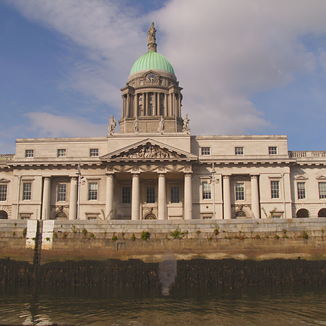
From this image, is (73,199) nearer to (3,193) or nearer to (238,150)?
(3,193)

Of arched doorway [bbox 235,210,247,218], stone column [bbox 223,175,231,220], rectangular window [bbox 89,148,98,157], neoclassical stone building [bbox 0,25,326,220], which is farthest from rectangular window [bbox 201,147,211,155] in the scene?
rectangular window [bbox 89,148,98,157]

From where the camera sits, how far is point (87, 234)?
30.2 metres

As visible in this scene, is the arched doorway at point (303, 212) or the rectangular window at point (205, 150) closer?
the arched doorway at point (303, 212)

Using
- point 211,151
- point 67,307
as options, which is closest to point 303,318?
point 67,307

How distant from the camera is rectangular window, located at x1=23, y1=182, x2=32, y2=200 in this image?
167 feet

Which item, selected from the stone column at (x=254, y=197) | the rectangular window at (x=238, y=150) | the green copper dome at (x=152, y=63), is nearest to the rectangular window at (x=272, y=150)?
the rectangular window at (x=238, y=150)

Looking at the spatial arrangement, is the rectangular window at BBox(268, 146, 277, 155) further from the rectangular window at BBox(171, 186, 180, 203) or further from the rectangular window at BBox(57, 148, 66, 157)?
the rectangular window at BBox(57, 148, 66, 157)

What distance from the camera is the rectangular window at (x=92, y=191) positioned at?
50656mm

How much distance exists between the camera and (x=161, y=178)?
48188 mm

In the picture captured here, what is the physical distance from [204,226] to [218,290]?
6447 mm

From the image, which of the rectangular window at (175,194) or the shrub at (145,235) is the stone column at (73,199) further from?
the shrub at (145,235)

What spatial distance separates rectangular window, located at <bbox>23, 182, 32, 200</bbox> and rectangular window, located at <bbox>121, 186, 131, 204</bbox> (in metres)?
11.2

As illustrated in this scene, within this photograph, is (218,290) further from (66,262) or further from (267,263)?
(66,262)

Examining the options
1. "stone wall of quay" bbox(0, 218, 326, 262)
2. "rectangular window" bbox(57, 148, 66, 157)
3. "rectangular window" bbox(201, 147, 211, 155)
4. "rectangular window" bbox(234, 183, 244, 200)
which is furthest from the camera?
"rectangular window" bbox(57, 148, 66, 157)
